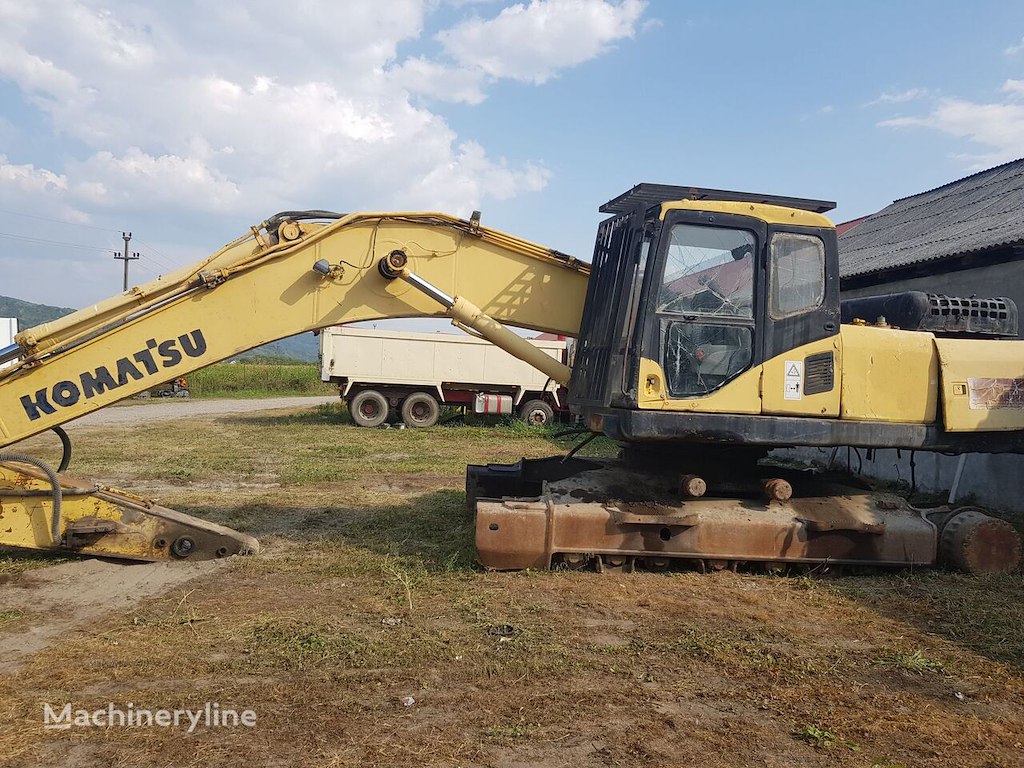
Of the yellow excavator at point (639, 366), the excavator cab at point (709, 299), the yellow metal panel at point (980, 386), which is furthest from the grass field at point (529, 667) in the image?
the excavator cab at point (709, 299)

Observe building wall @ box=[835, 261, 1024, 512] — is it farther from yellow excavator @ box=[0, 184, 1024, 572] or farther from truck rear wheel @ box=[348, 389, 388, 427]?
truck rear wheel @ box=[348, 389, 388, 427]

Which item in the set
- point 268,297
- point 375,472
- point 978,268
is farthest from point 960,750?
point 375,472

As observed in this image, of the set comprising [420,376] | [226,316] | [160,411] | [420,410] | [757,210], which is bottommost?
[160,411]

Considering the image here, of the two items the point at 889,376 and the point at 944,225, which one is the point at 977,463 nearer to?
the point at 889,376

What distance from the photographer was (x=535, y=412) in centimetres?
2105

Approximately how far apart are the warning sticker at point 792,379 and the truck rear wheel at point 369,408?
616 inches

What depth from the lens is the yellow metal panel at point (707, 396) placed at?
17.8 feet

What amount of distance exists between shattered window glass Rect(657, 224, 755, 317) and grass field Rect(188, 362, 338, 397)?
1314 inches

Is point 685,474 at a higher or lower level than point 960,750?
higher

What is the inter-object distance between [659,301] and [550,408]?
1581 centimetres

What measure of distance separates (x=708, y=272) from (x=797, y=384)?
108 centimetres

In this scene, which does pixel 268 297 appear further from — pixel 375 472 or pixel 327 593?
pixel 375 472

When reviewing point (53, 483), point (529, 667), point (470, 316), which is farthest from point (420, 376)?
point (529, 667)

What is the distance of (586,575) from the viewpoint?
5715mm
